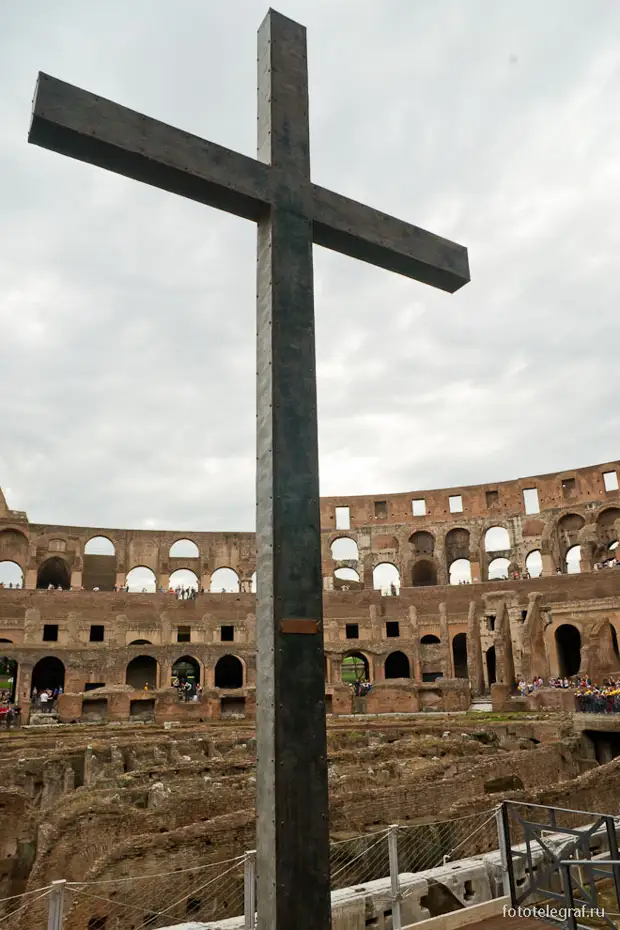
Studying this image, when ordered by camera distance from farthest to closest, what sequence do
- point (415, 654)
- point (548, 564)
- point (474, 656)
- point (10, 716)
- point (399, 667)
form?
point (548, 564), point (399, 667), point (415, 654), point (474, 656), point (10, 716)

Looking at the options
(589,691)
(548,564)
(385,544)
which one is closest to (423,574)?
(385,544)

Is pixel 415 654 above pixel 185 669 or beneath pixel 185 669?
above

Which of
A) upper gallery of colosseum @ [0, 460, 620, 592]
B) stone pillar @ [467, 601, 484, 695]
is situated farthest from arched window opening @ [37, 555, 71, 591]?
stone pillar @ [467, 601, 484, 695]

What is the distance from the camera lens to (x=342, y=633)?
127 ft

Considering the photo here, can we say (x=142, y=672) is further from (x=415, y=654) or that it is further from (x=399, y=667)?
(x=399, y=667)

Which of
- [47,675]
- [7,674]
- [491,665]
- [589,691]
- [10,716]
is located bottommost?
[10,716]

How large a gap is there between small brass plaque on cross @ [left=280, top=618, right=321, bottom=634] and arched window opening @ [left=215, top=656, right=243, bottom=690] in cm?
3837

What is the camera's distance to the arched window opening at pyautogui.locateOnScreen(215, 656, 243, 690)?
39.8 m

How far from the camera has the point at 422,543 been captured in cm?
4838

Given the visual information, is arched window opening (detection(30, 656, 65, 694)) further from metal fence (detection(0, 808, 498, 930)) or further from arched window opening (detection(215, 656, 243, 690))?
metal fence (detection(0, 808, 498, 930))

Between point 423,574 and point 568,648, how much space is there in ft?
43.8

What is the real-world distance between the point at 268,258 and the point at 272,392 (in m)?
0.69

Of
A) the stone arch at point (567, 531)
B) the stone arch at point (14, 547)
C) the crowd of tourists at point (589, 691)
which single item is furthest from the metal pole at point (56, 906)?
the stone arch at point (567, 531)

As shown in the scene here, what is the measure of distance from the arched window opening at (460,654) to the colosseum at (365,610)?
0.09 m
